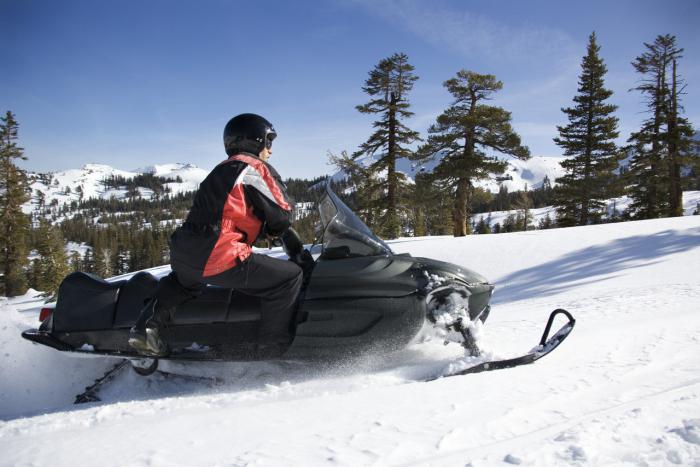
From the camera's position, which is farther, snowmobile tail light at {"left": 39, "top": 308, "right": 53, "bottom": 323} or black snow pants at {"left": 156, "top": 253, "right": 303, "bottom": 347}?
snowmobile tail light at {"left": 39, "top": 308, "right": 53, "bottom": 323}

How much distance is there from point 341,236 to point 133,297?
173 cm

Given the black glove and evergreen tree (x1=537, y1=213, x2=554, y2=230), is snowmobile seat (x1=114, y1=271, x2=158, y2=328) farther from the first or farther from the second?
evergreen tree (x1=537, y1=213, x2=554, y2=230)

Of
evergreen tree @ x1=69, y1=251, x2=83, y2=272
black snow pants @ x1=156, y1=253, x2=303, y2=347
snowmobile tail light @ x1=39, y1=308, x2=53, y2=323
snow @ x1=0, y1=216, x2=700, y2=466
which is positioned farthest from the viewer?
evergreen tree @ x1=69, y1=251, x2=83, y2=272

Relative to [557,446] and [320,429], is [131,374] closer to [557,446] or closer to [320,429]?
[320,429]

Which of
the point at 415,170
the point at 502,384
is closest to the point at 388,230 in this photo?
the point at 415,170

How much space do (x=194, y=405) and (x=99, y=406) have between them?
683mm

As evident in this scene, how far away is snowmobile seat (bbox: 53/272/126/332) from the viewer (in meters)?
3.01

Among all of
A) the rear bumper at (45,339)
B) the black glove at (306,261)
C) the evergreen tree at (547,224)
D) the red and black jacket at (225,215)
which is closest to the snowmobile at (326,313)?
the rear bumper at (45,339)

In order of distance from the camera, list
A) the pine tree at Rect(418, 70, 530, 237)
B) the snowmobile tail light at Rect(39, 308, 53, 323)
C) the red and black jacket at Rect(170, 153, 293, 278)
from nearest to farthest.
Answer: the red and black jacket at Rect(170, 153, 293, 278) → the snowmobile tail light at Rect(39, 308, 53, 323) → the pine tree at Rect(418, 70, 530, 237)

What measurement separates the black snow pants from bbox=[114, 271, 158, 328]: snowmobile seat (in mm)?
304

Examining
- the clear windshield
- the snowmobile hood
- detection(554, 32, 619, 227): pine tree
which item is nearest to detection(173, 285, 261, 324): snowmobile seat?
the clear windshield

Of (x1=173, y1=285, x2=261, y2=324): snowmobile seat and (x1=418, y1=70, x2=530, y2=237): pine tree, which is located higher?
(x1=418, y1=70, x2=530, y2=237): pine tree

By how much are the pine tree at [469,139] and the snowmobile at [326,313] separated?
15.6 m

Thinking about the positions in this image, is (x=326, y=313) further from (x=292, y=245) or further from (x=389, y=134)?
(x=389, y=134)
